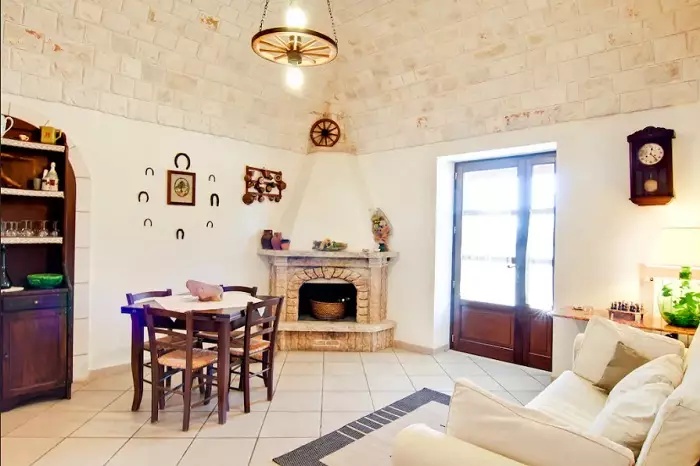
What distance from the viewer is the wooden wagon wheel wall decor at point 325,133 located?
6.19m

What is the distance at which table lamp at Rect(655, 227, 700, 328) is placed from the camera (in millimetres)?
3398

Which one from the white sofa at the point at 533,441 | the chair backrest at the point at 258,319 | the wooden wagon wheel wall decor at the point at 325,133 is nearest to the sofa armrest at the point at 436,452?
the white sofa at the point at 533,441

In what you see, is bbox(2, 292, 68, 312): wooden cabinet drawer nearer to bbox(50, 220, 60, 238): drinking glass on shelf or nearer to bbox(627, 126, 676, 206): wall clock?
bbox(50, 220, 60, 238): drinking glass on shelf

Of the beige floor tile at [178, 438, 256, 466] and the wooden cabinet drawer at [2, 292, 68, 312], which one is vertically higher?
the wooden cabinet drawer at [2, 292, 68, 312]

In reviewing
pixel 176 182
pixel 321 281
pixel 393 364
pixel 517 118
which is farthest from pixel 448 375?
pixel 176 182

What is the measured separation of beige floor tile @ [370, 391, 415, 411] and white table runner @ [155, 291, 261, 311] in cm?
134

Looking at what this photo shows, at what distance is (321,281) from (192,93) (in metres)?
2.63

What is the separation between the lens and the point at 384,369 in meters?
4.94

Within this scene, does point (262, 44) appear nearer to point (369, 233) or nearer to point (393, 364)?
point (369, 233)

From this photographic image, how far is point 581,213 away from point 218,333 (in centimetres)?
346

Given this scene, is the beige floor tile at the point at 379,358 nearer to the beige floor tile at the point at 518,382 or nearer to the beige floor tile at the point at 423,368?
the beige floor tile at the point at 423,368

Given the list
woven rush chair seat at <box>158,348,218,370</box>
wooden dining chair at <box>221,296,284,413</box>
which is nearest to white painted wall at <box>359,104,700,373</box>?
wooden dining chair at <box>221,296,284,413</box>

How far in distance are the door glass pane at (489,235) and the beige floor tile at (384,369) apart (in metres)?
1.30

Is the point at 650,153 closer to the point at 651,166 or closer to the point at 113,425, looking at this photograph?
the point at 651,166
